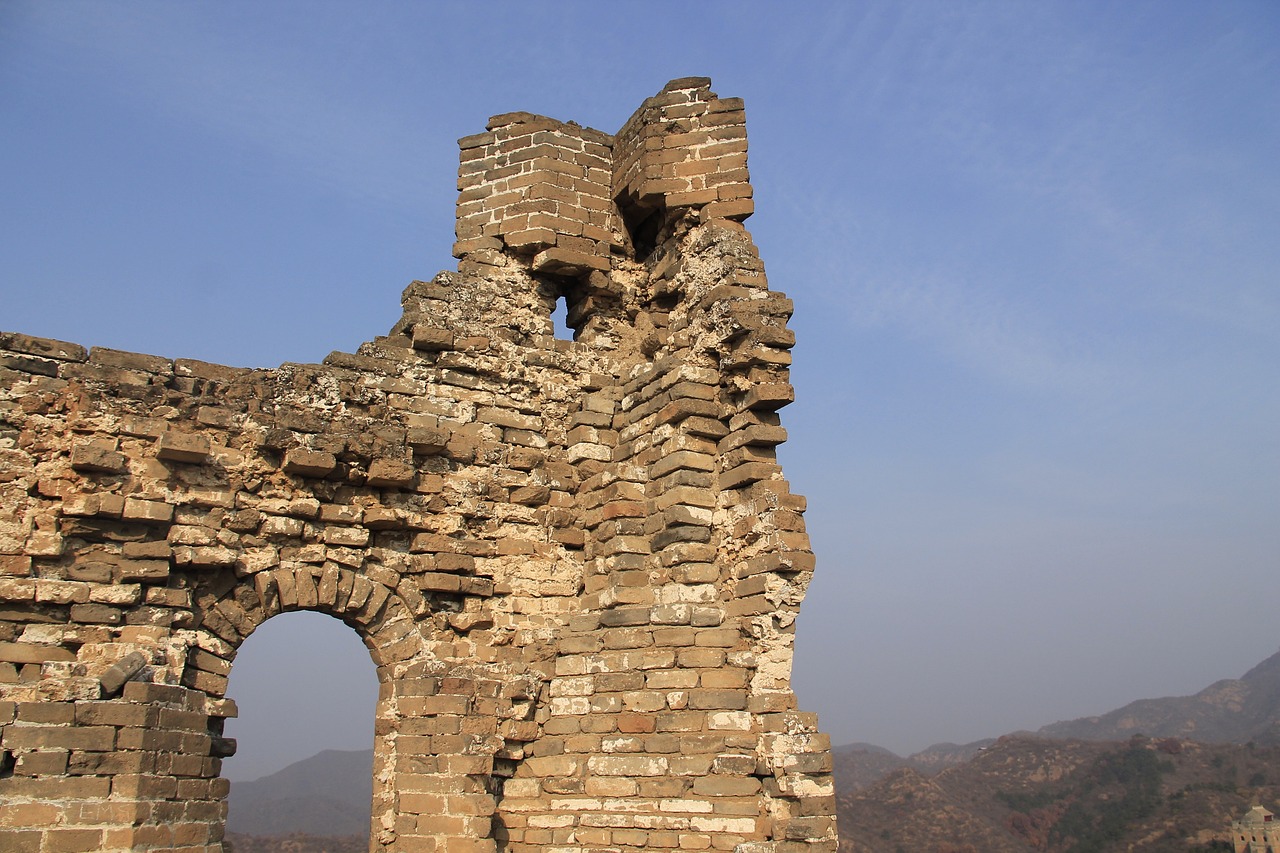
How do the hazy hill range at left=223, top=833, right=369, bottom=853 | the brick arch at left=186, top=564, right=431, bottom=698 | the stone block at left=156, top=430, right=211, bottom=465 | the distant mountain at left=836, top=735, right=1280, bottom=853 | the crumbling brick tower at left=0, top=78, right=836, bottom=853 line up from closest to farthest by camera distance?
the crumbling brick tower at left=0, top=78, right=836, bottom=853 < the stone block at left=156, top=430, right=211, bottom=465 < the brick arch at left=186, top=564, right=431, bottom=698 < the hazy hill range at left=223, top=833, right=369, bottom=853 < the distant mountain at left=836, top=735, right=1280, bottom=853

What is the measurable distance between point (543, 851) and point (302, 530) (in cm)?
279

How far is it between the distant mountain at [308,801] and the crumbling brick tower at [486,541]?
23.8m

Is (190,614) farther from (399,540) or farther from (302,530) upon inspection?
(399,540)

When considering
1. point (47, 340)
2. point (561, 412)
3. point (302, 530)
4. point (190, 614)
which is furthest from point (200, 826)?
point (561, 412)

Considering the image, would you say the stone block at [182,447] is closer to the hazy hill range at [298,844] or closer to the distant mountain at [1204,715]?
the hazy hill range at [298,844]

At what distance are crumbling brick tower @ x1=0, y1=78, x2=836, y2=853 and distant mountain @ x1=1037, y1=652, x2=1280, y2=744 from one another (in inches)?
2291

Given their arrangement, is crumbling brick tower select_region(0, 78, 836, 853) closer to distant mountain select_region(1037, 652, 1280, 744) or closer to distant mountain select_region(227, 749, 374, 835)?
distant mountain select_region(227, 749, 374, 835)

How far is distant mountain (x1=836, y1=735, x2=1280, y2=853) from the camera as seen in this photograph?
31.9 meters

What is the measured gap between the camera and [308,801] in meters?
43.6

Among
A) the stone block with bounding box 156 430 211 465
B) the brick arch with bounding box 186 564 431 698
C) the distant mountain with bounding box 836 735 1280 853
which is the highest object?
the stone block with bounding box 156 430 211 465

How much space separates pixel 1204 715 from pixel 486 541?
69.4 metres

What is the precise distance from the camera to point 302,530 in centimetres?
730

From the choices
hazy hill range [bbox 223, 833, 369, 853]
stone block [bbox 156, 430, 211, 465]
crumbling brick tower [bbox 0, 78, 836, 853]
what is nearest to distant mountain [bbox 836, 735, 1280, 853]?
hazy hill range [bbox 223, 833, 369, 853]

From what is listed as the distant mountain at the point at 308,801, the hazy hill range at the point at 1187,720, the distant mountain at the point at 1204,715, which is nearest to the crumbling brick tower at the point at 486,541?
the distant mountain at the point at 308,801
